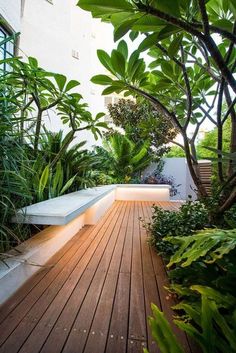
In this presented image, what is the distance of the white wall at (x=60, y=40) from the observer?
671 centimetres

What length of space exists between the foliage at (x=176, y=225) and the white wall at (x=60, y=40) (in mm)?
3763

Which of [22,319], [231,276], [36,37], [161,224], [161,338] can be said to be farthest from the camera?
[36,37]

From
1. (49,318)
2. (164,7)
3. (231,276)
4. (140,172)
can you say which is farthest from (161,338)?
(140,172)

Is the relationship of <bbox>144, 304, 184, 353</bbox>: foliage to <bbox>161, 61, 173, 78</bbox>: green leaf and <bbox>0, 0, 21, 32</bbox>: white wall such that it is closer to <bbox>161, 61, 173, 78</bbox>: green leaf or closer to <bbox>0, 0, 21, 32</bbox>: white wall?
<bbox>161, 61, 173, 78</bbox>: green leaf

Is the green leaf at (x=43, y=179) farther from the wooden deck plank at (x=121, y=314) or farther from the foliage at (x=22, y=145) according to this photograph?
the wooden deck plank at (x=121, y=314)

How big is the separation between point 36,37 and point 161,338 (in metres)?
7.87

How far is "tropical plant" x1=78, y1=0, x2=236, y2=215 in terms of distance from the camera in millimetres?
1042

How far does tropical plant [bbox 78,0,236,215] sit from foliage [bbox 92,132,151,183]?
5.49 meters

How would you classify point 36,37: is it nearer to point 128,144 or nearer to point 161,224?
point 128,144

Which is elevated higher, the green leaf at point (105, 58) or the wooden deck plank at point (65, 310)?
the green leaf at point (105, 58)

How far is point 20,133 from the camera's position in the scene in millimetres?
2076

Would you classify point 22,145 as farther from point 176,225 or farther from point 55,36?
point 55,36

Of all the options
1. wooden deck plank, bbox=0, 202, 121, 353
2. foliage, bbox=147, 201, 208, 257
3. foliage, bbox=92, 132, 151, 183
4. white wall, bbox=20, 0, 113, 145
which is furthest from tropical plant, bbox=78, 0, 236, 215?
foliage, bbox=92, 132, 151, 183

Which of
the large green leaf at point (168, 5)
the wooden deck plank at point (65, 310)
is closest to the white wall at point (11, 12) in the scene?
the large green leaf at point (168, 5)
